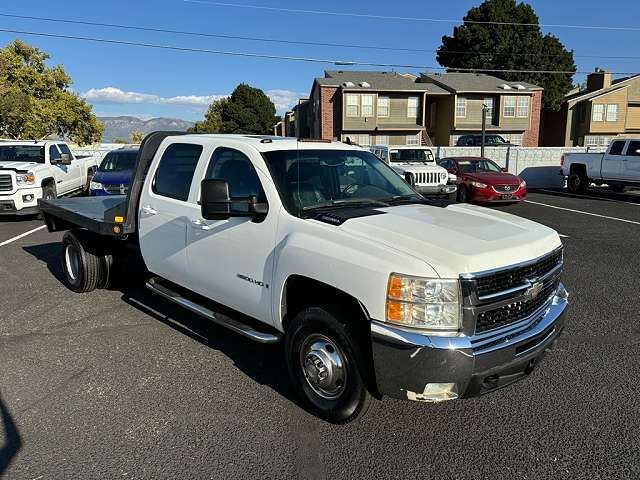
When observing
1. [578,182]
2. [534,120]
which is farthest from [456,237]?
[534,120]

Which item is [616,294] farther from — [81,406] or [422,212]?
[81,406]

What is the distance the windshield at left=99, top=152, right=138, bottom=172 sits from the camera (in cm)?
1291

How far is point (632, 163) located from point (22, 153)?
18.1 m

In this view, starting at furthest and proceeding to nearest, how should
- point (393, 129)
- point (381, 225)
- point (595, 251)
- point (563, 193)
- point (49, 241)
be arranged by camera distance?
point (393, 129)
point (563, 193)
point (49, 241)
point (595, 251)
point (381, 225)

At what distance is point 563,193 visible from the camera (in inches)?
764

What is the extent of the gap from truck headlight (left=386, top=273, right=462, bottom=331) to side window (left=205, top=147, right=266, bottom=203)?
55.5 inches

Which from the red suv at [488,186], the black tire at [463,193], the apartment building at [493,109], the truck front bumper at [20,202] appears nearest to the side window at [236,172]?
the truck front bumper at [20,202]

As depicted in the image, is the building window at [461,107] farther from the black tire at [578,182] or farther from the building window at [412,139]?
the black tire at [578,182]

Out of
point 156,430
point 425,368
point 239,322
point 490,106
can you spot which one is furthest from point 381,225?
point 490,106

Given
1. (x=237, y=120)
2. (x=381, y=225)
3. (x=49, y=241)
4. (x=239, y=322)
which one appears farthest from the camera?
(x=237, y=120)

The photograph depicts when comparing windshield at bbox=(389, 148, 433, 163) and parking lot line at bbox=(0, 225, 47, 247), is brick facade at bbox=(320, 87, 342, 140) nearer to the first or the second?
windshield at bbox=(389, 148, 433, 163)

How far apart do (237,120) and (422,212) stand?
224 feet

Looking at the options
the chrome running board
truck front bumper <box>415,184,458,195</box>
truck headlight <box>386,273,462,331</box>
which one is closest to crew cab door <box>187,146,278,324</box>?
the chrome running board

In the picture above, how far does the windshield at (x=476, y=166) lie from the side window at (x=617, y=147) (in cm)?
412
